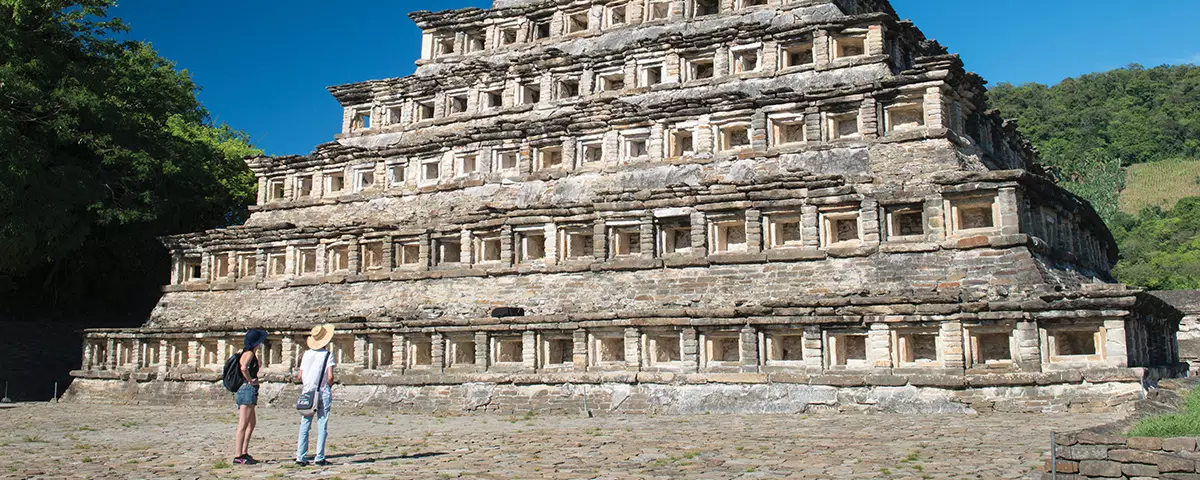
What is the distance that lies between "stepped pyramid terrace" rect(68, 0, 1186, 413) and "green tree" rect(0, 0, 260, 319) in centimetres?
358

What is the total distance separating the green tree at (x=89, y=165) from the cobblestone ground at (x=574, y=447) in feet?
36.4

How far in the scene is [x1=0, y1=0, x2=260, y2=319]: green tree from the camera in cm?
2981

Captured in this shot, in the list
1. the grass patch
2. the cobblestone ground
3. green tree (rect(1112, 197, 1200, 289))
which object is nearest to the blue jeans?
the cobblestone ground

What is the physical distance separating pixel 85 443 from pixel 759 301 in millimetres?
14016

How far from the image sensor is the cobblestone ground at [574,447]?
11.8 metres

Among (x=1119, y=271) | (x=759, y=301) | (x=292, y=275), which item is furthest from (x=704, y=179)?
(x=1119, y=271)

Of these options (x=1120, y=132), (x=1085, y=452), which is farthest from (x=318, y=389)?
(x=1120, y=132)

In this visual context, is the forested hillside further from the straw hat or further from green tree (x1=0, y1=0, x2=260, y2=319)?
the straw hat

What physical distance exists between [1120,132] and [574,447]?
3916 inches

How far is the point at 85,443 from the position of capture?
16781 mm

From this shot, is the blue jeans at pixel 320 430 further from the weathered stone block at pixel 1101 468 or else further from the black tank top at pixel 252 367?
the weathered stone block at pixel 1101 468

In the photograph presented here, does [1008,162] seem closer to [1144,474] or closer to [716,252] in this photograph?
[716,252]

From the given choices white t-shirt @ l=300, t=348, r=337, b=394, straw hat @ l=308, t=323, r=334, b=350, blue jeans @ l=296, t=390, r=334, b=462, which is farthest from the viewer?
straw hat @ l=308, t=323, r=334, b=350

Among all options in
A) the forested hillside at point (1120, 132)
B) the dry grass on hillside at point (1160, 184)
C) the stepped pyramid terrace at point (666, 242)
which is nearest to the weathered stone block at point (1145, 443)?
the stepped pyramid terrace at point (666, 242)
